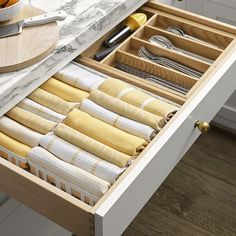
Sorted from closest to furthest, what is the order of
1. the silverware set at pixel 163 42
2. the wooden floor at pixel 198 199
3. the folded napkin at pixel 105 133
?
the folded napkin at pixel 105 133
the silverware set at pixel 163 42
the wooden floor at pixel 198 199

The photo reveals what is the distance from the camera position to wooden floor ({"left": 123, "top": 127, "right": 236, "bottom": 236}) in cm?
192

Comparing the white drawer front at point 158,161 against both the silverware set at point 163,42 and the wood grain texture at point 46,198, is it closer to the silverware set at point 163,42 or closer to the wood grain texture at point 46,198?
the wood grain texture at point 46,198

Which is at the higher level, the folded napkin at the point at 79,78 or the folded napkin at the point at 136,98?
the folded napkin at the point at 136,98

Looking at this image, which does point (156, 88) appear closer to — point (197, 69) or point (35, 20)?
point (197, 69)

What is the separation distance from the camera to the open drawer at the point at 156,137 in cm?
98

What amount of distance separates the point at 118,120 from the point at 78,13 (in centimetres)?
35

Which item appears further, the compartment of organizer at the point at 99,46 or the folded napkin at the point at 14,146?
the compartment of organizer at the point at 99,46

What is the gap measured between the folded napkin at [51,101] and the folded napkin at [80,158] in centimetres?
8

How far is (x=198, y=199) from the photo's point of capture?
79.3 inches

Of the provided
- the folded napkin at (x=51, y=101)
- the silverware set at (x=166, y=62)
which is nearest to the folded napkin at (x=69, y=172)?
the folded napkin at (x=51, y=101)

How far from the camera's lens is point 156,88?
4.06 ft

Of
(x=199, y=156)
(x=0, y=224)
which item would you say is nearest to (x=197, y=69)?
(x=0, y=224)

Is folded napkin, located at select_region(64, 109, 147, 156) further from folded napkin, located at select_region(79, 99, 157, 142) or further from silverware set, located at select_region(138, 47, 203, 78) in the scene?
silverware set, located at select_region(138, 47, 203, 78)

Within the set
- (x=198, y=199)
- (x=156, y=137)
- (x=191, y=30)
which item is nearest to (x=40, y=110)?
(x=156, y=137)
